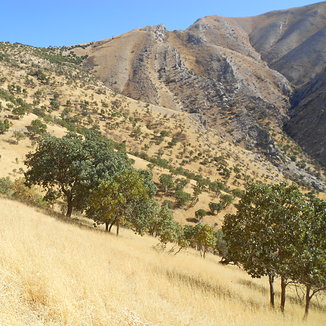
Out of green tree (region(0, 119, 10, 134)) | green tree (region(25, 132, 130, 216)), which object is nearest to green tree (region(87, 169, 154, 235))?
green tree (region(25, 132, 130, 216))

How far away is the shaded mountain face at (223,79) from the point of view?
130 m

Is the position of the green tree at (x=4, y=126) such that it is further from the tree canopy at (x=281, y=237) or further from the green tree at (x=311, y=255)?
the green tree at (x=311, y=255)

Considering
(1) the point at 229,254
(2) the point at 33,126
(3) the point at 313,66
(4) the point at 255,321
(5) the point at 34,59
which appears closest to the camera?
(4) the point at 255,321

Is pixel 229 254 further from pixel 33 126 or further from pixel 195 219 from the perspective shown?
pixel 33 126

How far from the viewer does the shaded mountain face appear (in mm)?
129750

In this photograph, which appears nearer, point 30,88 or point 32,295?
point 32,295

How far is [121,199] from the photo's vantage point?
21.3m

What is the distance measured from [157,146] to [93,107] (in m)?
29.2

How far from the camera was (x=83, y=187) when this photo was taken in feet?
82.2

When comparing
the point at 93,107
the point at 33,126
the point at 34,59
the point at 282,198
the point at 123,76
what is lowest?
the point at 282,198

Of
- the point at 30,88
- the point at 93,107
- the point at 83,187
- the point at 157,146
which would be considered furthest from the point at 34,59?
the point at 83,187

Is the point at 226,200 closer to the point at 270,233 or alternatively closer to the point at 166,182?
the point at 166,182

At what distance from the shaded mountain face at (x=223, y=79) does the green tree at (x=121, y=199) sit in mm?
95185

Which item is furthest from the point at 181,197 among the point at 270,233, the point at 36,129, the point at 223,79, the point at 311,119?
the point at 223,79
